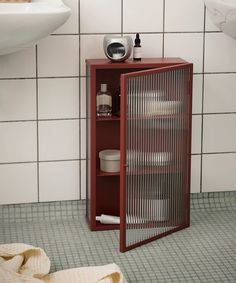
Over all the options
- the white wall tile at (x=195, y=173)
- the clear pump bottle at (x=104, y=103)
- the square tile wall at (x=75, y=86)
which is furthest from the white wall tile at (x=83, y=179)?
the white wall tile at (x=195, y=173)

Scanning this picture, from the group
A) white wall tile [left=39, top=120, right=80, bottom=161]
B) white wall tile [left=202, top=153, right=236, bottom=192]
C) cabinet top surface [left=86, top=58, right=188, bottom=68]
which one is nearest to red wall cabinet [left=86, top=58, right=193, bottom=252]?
cabinet top surface [left=86, top=58, right=188, bottom=68]

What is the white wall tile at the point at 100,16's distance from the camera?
3.36 metres

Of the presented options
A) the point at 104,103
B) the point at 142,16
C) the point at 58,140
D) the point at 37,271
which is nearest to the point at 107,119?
the point at 104,103

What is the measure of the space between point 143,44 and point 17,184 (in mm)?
889

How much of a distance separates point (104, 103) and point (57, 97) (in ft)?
0.77

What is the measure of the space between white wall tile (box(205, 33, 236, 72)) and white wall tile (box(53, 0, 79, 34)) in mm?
637

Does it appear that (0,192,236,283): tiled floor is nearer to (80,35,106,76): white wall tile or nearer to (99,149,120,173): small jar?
(99,149,120,173): small jar

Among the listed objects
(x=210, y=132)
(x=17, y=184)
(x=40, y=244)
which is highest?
(x=210, y=132)

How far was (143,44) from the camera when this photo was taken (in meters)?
3.46

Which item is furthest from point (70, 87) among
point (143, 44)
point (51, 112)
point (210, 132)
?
point (210, 132)

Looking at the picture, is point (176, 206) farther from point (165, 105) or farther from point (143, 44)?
point (143, 44)

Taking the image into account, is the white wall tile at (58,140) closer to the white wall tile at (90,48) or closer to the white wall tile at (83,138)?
the white wall tile at (83,138)

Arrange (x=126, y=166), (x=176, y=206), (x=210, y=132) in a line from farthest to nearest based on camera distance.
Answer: (x=210, y=132) < (x=176, y=206) < (x=126, y=166)

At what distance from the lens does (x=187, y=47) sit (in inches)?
138
